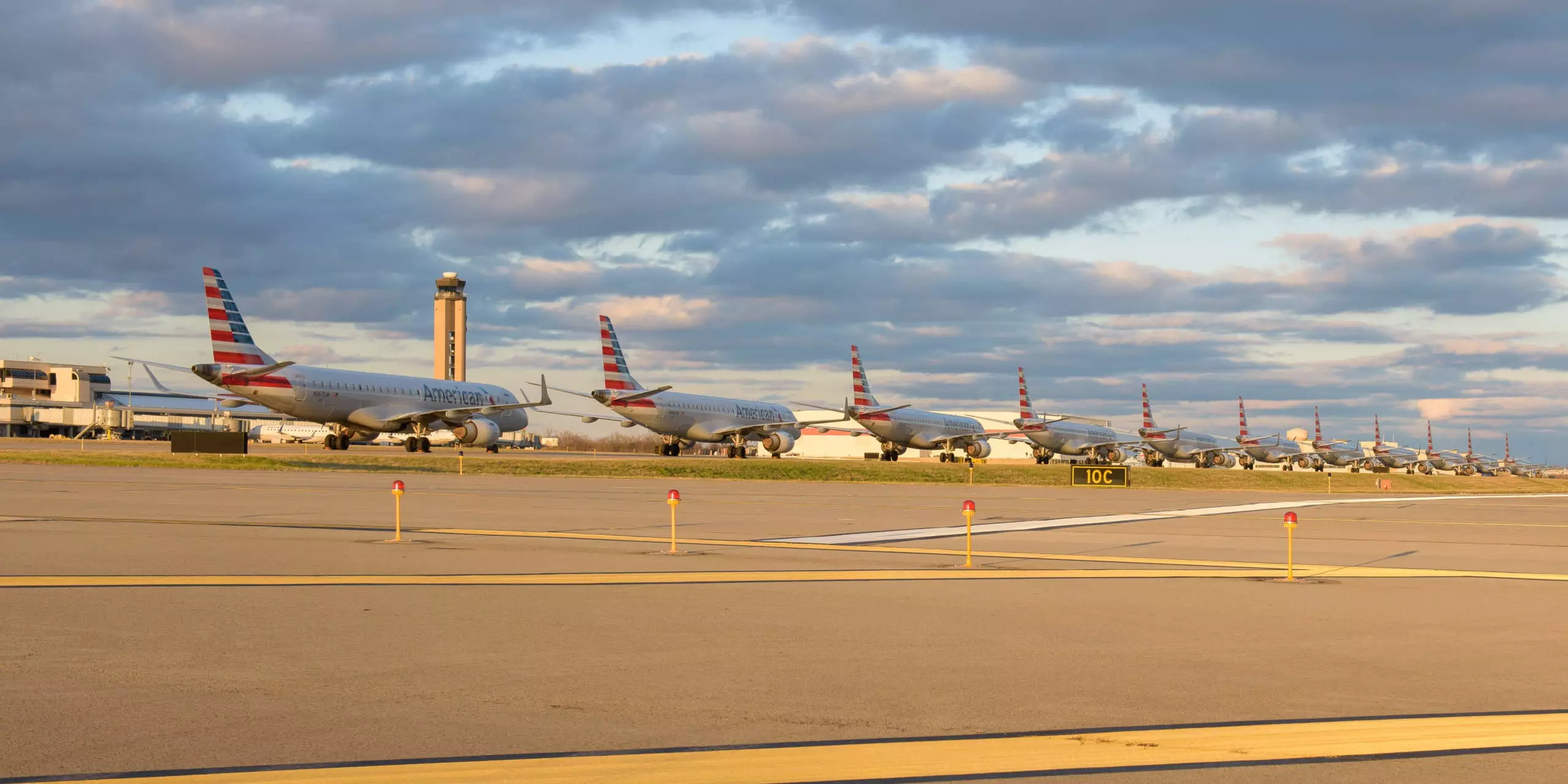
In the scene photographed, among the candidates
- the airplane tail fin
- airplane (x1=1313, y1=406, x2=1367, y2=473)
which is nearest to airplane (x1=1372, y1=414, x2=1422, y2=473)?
airplane (x1=1313, y1=406, x2=1367, y2=473)

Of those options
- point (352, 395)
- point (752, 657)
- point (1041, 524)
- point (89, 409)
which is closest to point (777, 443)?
point (352, 395)

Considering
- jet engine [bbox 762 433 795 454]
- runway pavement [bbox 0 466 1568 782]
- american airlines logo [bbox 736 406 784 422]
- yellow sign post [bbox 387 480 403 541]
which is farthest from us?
jet engine [bbox 762 433 795 454]

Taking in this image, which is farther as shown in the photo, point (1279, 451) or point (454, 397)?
point (1279, 451)

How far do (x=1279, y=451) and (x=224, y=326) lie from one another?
110907 mm

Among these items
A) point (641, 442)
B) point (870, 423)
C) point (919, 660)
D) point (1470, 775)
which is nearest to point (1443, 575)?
point (919, 660)

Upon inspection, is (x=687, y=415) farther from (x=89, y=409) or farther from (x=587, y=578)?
(x=89, y=409)

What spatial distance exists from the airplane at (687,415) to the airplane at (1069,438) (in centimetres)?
1772

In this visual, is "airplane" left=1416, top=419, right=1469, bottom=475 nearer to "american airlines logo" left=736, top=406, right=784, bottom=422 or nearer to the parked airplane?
the parked airplane

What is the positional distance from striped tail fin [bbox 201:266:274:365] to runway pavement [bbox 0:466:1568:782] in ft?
137

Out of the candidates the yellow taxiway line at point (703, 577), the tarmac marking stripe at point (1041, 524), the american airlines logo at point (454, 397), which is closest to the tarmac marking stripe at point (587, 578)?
the yellow taxiway line at point (703, 577)

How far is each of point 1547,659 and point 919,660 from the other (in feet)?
18.0

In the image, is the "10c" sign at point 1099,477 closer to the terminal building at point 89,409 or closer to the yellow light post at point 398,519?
the yellow light post at point 398,519

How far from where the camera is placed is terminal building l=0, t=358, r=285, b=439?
13988cm

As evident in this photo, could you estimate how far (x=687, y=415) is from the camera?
79.1 meters
